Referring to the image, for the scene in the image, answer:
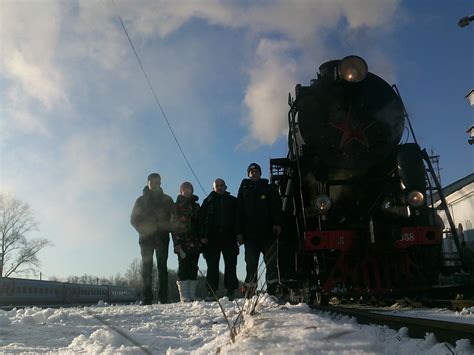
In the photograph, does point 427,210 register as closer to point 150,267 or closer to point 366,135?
point 366,135

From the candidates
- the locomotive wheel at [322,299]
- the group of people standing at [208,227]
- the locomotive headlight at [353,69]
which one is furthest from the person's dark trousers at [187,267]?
the locomotive headlight at [353,69]

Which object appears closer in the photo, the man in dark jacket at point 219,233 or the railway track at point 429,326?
the railway track at point 429,326

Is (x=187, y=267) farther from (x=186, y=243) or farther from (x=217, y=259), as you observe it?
(x=217, y=259)

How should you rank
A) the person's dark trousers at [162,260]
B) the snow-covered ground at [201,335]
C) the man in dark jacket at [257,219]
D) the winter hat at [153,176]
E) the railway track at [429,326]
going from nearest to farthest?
1. the snow-covered ground at [201,335]
2. the railway track at [429,326]
3. the man in dark jacket at [257,219]
4. the person's dark trousers at [162,260]
5. the winter hat at [153,176]

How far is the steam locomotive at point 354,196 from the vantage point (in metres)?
6.37

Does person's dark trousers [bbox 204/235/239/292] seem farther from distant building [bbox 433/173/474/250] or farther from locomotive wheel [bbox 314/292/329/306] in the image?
distant building [bbox 433/173/474/250]

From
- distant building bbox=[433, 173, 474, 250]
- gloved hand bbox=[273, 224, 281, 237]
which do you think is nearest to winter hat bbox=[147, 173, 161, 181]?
gloved hand bbox=[273, 224, 281, 237]

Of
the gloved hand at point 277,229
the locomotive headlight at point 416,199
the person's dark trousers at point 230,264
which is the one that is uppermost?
the locomotive headlight at point 416,199

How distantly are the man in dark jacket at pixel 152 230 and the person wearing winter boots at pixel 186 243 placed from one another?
0.18m

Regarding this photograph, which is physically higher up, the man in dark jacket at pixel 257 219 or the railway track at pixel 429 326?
the man in dark jacket at pixel 257 219

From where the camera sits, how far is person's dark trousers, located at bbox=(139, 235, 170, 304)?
6.91 metres

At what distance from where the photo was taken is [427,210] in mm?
6625

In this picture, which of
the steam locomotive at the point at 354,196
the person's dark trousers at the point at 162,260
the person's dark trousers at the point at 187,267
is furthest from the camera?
the person's dark trousers at the point at 162,260

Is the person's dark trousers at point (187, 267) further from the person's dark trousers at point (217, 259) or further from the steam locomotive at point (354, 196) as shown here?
the steam locomotive at point (354, 196)
